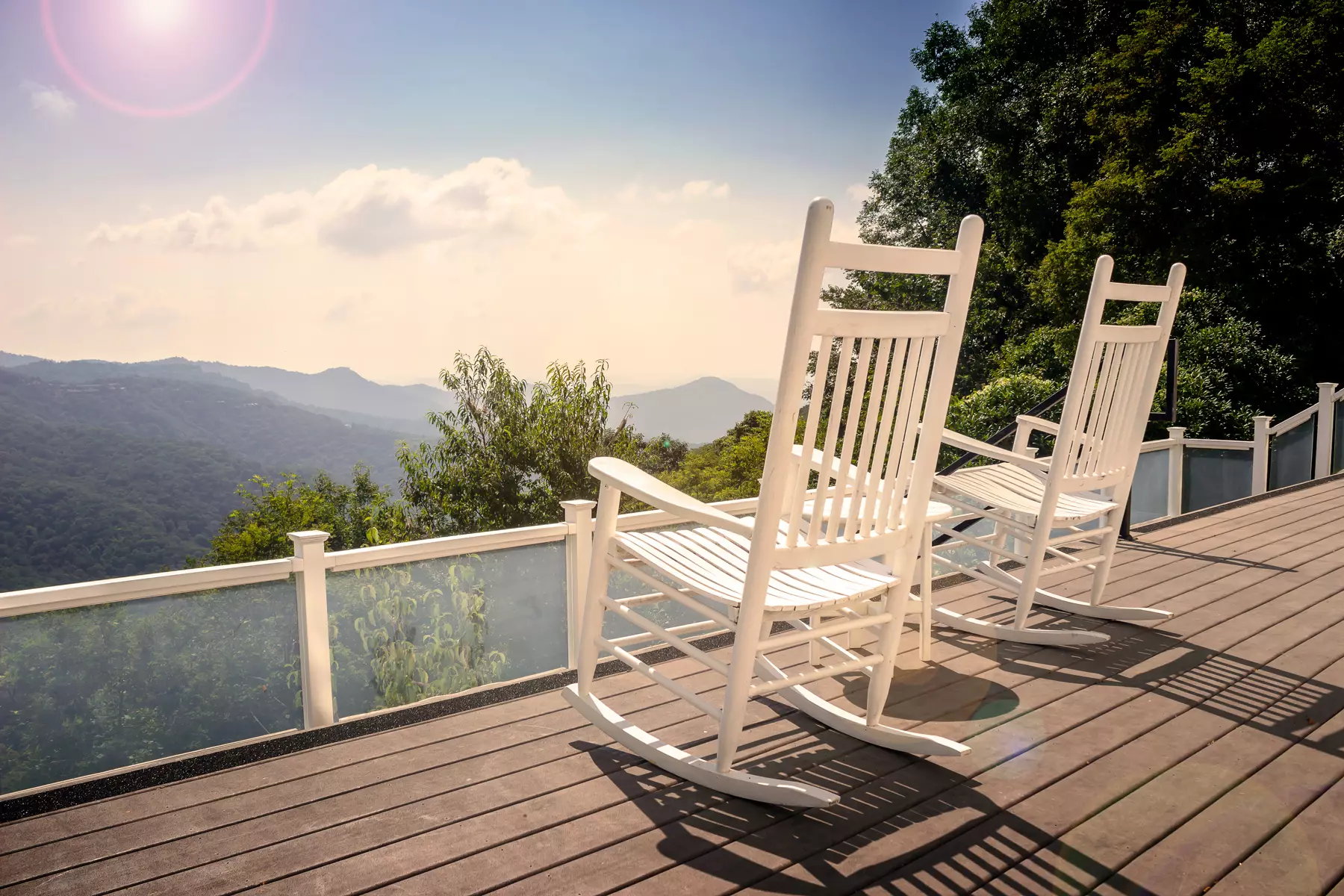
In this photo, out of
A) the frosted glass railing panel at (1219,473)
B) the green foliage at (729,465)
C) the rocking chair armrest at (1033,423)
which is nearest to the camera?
the rocking chair armrest at (1033,423)

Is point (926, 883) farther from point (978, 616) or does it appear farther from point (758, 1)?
point (758, 1)

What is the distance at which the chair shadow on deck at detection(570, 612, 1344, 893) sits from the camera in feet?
5.51

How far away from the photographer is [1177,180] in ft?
50.9

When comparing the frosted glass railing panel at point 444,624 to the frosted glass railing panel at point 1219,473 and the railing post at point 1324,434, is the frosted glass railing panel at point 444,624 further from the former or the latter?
the railing post at point 1324,434

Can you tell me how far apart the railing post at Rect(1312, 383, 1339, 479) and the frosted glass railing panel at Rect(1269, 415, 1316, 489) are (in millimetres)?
32

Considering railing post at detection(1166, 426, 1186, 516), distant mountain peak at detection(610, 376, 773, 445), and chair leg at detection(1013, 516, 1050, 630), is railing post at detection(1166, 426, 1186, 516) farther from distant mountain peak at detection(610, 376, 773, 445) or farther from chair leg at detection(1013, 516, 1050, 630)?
distant mountain peak at detection(610, 376, 773, 445)

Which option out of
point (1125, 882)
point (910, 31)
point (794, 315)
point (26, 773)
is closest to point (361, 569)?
point (26, 773)

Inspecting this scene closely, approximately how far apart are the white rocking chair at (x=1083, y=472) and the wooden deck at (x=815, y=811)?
1.19 ft

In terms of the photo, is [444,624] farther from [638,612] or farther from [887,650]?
[887,650]

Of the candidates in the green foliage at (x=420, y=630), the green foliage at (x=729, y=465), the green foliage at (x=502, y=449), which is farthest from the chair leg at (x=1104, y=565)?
the green foliage at (x=729, y=465)

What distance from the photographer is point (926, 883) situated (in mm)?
1646

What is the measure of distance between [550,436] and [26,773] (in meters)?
20.3

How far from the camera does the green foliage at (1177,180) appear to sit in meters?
13.9

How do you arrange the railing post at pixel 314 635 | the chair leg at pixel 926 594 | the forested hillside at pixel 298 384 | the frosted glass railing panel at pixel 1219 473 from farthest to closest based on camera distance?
1. the forested hillside at pixel 298 384
2. the frosted glass railing panel at pixel 1219 473
3. the chair leg at pixel 926 594
4. the railing post at pixel 314 635
